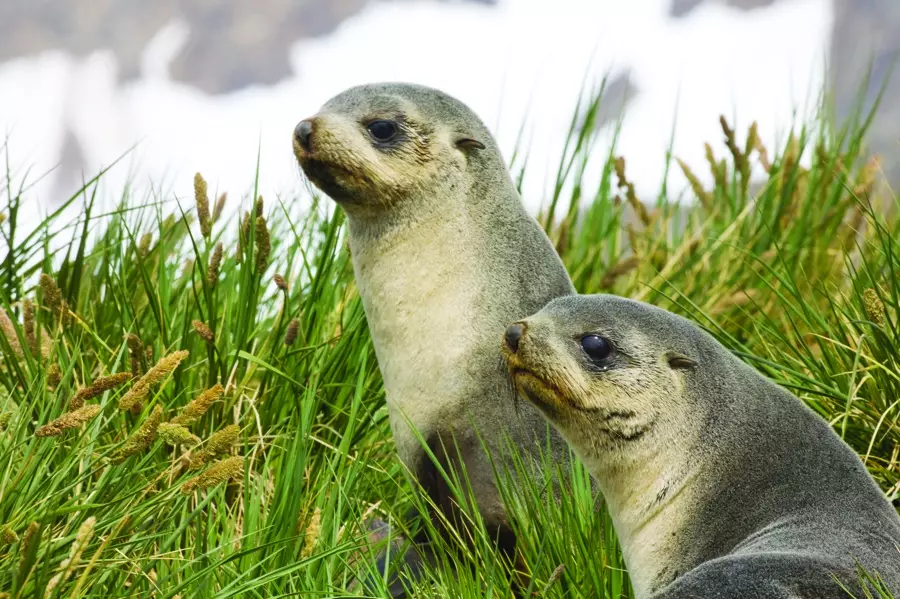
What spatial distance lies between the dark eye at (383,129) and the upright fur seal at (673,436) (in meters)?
1.21

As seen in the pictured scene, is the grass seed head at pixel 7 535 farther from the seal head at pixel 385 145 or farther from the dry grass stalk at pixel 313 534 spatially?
the seal head at pixel 385 145

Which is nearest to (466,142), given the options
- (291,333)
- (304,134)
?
(304,134)

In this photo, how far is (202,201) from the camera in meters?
5.06

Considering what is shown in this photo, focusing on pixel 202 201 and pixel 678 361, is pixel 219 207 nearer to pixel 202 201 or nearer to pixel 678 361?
pixel 202 201

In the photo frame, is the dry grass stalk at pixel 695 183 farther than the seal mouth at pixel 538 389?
Yes

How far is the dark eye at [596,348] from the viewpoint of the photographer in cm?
373

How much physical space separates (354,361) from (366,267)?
0.87 m

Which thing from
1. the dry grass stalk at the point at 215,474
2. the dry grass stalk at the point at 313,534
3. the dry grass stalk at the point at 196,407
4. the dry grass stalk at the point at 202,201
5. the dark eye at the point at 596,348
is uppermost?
the dry grass stalk at the point at 202,201

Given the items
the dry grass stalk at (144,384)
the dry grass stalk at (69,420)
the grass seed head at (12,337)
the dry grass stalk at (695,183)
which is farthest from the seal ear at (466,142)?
the dry grass stalk at (695,183)

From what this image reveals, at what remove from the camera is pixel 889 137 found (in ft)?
39.5

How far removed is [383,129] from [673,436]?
1711mm

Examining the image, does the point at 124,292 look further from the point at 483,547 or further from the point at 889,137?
the point at 889,137

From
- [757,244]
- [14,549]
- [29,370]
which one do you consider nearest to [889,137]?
[757,244]

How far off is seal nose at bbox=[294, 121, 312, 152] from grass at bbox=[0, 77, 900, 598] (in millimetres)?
471
